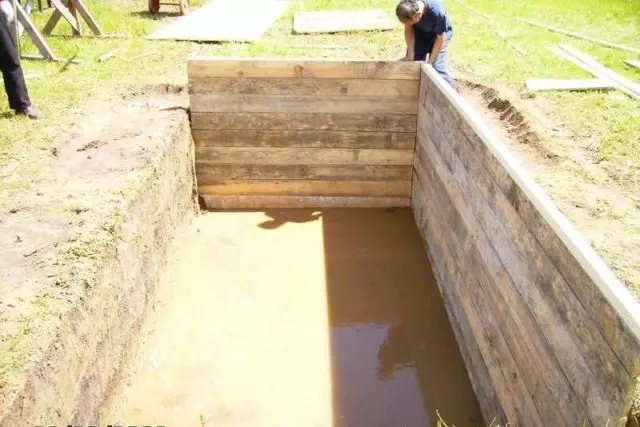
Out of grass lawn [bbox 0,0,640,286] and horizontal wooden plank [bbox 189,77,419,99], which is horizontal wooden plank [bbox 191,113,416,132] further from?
grass lawn [bbox 0,0,640,286]

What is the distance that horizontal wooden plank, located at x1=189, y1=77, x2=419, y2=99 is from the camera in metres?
6.04

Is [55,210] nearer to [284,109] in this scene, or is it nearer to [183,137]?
[183,137]

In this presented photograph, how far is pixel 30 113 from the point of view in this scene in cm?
600

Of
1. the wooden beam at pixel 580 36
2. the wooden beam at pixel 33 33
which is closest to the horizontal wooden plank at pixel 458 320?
the wooden beam at pixel 580 36

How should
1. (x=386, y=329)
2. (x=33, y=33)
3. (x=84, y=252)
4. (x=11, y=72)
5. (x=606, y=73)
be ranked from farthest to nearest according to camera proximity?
1. (x=33, y=33)
2. (x=606, y=73)
3. (x=11, y=72)
4. (x=386, y=329)
5. (x=84, y=252)

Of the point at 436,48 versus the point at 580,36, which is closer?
the point at 436,48

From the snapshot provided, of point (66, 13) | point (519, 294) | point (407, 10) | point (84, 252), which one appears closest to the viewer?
point (519, 294)

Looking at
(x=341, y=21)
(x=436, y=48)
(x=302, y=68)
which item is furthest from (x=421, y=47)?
(x=341, y=21)

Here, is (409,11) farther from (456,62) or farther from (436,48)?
(456,62)

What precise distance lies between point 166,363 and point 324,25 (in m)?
7.14

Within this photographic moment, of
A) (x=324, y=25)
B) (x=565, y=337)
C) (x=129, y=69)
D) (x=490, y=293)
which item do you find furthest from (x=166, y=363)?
(x=324, y=25)

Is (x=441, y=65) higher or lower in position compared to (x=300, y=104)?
higher

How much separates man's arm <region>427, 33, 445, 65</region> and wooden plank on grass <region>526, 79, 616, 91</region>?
1.51 metres

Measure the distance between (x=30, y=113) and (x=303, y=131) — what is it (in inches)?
115
